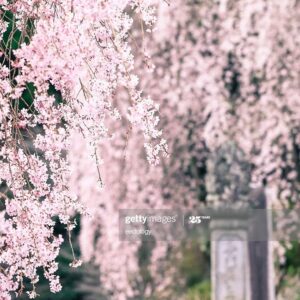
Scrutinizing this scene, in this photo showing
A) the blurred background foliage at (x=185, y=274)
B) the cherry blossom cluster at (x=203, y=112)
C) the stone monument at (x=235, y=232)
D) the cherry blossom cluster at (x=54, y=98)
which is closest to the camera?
the cherry blossom cluster at (x=54, y=98)

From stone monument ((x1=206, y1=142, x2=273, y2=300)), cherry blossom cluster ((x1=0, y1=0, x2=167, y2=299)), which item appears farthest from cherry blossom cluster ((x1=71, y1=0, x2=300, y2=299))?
cherry blossom cluster ((x1=0, y1=0, x2=167, y2=299))

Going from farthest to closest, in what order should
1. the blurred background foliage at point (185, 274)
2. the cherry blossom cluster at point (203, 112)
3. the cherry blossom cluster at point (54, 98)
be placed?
the cherry blossom cluster at point (203, 112)
the blurred background foliage at point (185, 274)
the cherry blossom cluster at point (54, 98)

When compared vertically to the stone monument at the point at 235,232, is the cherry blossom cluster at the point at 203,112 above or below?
above

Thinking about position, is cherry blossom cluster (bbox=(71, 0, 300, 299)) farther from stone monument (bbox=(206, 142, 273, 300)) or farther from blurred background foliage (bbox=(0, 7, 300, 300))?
stone monument (bbox=(206, 142, 273, 300))

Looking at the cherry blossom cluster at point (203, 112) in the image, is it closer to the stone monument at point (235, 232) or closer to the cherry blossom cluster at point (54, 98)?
the stone monument at point (235, 232)

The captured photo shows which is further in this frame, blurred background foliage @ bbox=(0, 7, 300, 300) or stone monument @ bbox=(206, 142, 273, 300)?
blurred background foliage @ bbox=(0, 7, 300, 300)

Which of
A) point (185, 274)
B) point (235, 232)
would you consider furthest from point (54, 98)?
point (185, 274)

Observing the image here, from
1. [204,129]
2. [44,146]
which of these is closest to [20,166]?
[44,146]

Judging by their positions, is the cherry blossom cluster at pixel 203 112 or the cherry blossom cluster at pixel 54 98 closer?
the cherry blossom cluster at pixel 54 98

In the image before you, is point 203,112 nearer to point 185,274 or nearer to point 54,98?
point 185,274

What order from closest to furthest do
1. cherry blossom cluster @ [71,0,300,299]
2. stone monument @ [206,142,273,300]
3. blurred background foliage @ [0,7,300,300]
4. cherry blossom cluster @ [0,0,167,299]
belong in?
cherry blossom cluster @ [0,0,167,299] < stone monument @ [206,142,273,300] < blurred background foliage @ [0,7,300,300] < cherry blossom cluster @ [71,0,300,299]

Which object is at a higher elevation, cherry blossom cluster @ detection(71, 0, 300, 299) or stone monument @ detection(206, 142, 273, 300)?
cherry blossom cluster @ detection(71, 0, 300, 299)

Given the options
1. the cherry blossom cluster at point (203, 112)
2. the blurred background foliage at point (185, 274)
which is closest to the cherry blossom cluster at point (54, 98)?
the blurred background foliage at point (185, 274)

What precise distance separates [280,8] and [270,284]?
8.86ft
